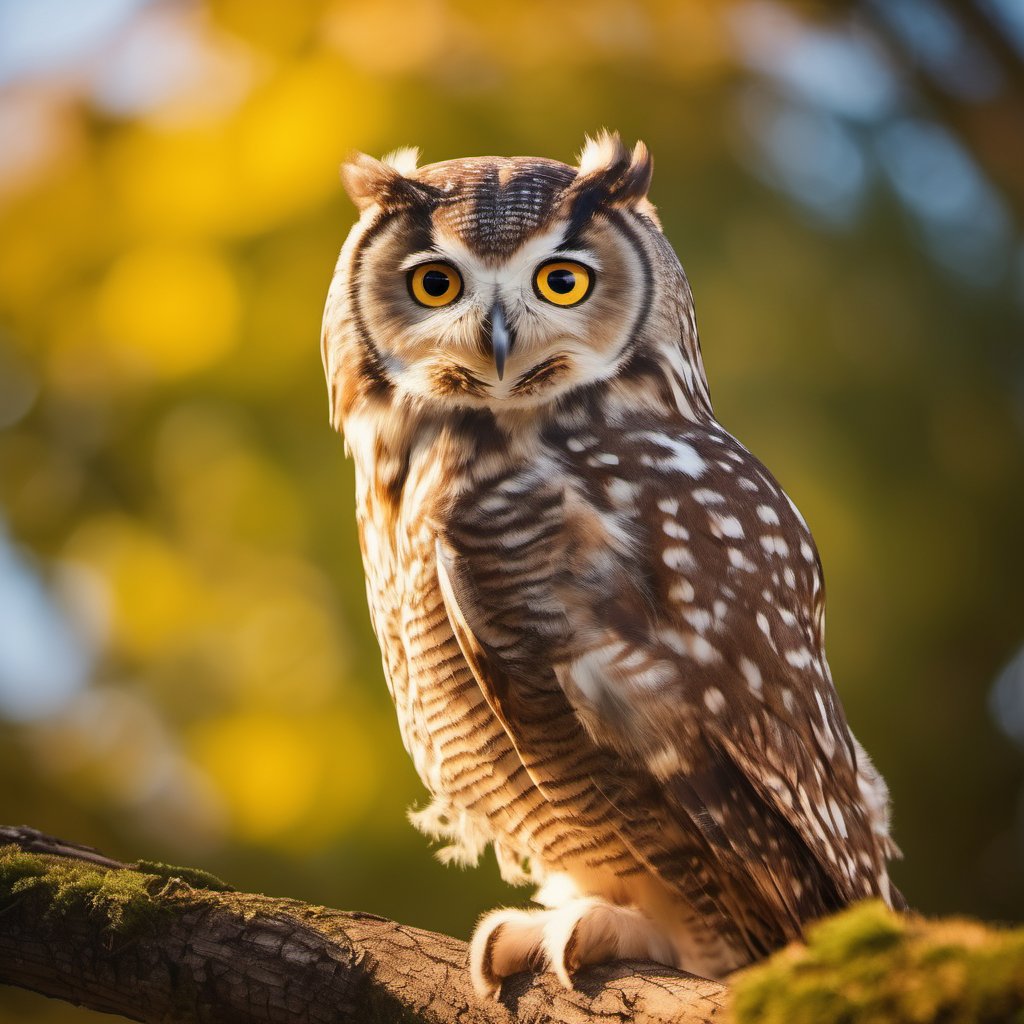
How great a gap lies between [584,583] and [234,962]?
70cm

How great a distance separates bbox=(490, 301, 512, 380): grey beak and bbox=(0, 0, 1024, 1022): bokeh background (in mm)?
1615

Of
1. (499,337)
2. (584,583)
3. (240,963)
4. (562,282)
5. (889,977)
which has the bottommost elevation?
(240,963)

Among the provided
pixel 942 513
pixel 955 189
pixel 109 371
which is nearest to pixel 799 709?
pixel 942 513

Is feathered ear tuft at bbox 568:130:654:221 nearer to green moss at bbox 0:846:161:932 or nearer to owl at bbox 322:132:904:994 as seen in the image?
owl at bbox 322:132:904:994

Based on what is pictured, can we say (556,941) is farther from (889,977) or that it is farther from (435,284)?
(435,284)

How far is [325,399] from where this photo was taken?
3453mm

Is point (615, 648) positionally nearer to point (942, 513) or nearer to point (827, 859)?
point (827, 859)

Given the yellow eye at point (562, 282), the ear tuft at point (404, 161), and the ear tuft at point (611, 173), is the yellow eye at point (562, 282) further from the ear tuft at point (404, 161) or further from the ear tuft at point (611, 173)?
the ear tuft at point (404, 161)

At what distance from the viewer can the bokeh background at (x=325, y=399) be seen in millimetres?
3312

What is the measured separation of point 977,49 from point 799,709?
139 inches

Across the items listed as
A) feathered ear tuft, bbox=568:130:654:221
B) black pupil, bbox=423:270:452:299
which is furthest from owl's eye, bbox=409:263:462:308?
feathered ear tuft, bbox=568:130:654:221

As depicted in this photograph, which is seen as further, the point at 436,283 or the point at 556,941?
the point at 436,283

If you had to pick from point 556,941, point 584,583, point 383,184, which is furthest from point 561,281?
point 556,941

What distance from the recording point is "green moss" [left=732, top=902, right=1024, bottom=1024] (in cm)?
100
